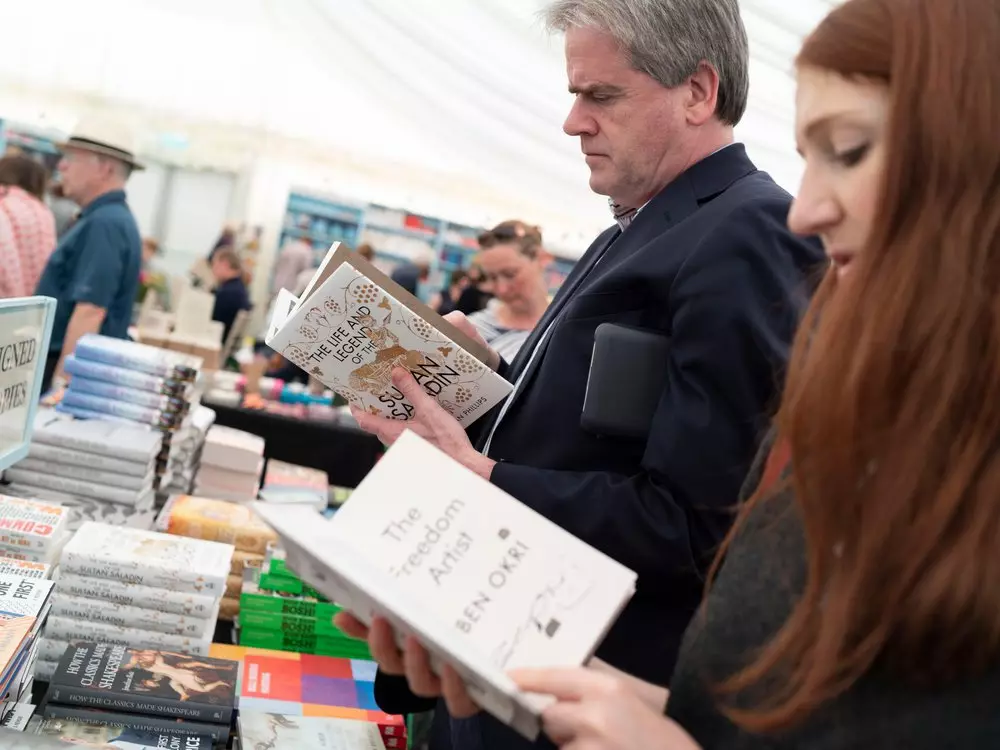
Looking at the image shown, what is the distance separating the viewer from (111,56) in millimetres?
7305

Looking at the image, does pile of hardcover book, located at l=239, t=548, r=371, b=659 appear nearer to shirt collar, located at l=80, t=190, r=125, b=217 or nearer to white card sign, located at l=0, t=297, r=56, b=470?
white card sign, located at l=0, t=297, r=56, b=470

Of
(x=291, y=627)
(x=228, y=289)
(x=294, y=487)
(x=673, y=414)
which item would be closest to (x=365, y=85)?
(x=294, y=487)

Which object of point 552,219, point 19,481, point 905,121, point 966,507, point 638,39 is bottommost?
point 19,481

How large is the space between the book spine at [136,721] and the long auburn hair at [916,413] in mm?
957

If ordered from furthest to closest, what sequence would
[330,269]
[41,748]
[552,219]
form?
[552,219]
[330,269]
[41,748]

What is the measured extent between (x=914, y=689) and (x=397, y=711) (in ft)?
3.06

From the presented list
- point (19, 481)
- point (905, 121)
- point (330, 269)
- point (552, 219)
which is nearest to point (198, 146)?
point (552, 219)

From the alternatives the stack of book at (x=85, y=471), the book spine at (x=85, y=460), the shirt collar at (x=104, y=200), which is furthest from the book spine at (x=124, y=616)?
the shirt collar at (x=104, y=200)

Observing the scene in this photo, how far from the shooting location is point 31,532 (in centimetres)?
167

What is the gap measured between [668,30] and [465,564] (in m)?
0.95

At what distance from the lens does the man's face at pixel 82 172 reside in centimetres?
354

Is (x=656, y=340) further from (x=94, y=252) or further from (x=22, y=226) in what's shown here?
(x=22, y=226)

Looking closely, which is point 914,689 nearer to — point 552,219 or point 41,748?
point 41,748

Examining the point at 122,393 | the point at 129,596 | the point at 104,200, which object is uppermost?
the point at 104,200
